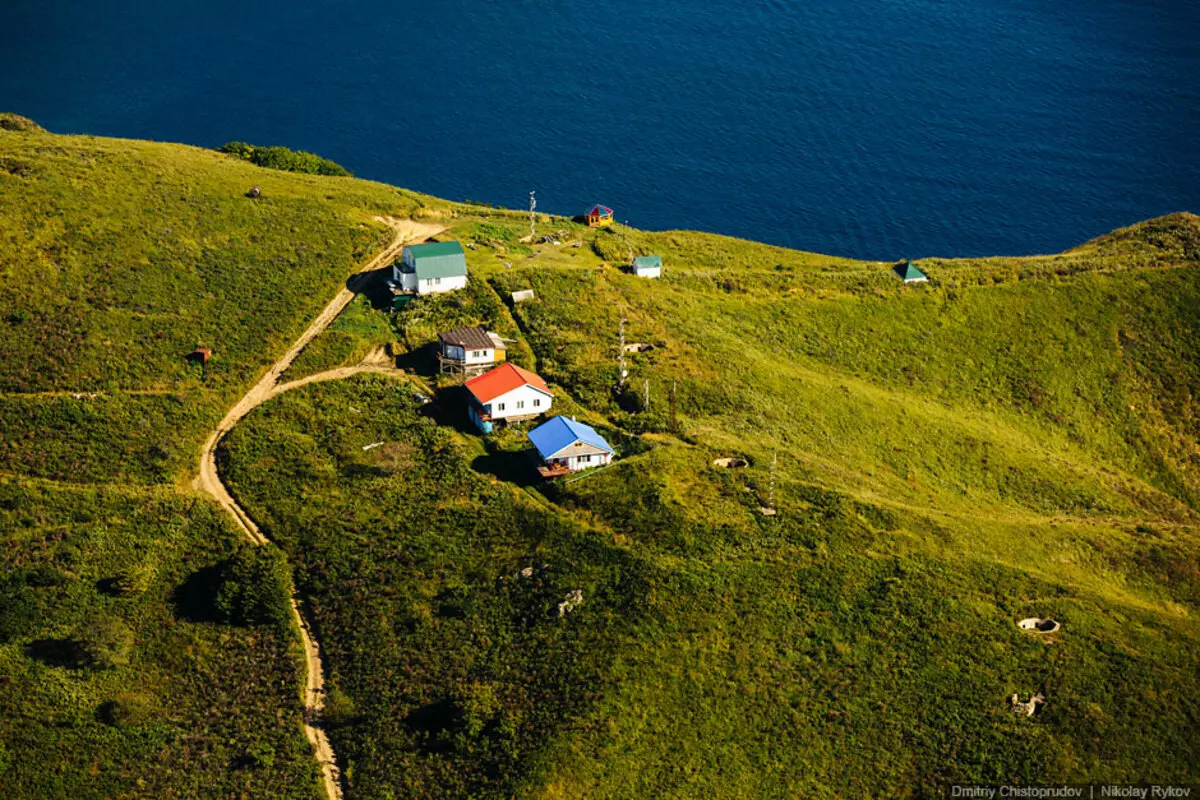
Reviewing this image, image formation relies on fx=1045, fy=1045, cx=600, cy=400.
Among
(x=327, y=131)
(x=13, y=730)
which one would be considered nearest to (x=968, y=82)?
(x=327, y=131)

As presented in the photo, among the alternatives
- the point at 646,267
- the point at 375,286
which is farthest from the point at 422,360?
the point at 646,267

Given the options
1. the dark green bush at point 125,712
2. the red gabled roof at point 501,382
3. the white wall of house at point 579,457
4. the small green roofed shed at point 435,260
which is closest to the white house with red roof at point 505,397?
the red gabled roof at point 501,382

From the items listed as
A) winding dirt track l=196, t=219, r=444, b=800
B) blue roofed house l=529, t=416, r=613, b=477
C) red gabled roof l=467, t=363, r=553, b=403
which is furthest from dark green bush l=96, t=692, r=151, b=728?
red gabled roof l=467, t=363, r=553, b=403

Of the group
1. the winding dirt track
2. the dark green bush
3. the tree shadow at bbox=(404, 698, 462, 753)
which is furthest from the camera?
the dark green bush

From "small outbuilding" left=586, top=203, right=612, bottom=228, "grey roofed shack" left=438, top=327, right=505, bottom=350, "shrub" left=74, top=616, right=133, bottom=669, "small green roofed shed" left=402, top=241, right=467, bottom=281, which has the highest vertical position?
"small green roofed shed" left=402, top=241, right=467, bottom=281

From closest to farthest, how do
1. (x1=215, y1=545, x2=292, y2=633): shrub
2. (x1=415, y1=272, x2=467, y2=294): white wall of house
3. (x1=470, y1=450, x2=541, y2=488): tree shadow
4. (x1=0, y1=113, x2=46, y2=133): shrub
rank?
(x1=215, y1=545, x2=292, y2=633): shrub < (x1=470, y1=450, x2=541, y2=488): tree shadow < (x1=415, y1=272, x2=467, y2=294): white wall of house < (x1=0, y1=113, x2=46, y2=133): shrub

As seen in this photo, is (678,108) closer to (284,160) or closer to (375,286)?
(284,160)

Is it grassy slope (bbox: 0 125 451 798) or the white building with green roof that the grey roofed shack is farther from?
Result: grassy slope (bbox: 0 125 451 798)
